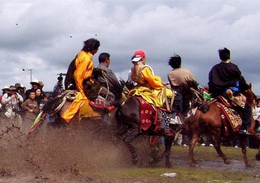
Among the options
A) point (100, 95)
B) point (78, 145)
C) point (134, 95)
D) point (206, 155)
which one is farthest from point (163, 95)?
point (206, 155)

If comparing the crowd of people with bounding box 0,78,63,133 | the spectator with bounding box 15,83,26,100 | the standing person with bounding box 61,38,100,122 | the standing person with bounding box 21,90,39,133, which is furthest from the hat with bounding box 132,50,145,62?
the spectator with bounding box 15,83,26,100

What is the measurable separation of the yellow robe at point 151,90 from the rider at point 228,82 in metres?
1.44

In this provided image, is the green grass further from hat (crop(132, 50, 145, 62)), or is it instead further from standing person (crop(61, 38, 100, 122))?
hat (crop(132, 50, 145, 62))

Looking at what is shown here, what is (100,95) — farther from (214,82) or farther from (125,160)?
(214,82)

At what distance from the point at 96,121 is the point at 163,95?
158 cm

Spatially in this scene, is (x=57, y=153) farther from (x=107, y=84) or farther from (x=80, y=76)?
(x=107, y=84)

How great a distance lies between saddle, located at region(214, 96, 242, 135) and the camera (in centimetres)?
1123

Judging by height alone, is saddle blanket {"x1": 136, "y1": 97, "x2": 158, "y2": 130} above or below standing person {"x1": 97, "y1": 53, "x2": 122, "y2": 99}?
below

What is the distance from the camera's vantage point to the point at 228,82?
1141 centimetres

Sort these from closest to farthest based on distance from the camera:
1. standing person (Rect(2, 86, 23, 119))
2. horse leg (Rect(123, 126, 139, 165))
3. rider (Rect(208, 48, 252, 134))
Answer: horse leg (Rect(123, 126, 139, 165)) < rider (Rect(208, 48, 252, 134)) < standing person (Rect(2, 86, 23, 119))

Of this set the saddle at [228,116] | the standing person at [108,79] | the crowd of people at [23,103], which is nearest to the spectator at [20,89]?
the crowd of people at [23,103]

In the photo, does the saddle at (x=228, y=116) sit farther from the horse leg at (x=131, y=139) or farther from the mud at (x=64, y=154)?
the horse leg at (x=131, y=139)

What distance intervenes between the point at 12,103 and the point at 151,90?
638cm

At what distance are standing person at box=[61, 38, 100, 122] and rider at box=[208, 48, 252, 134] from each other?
299 cm
